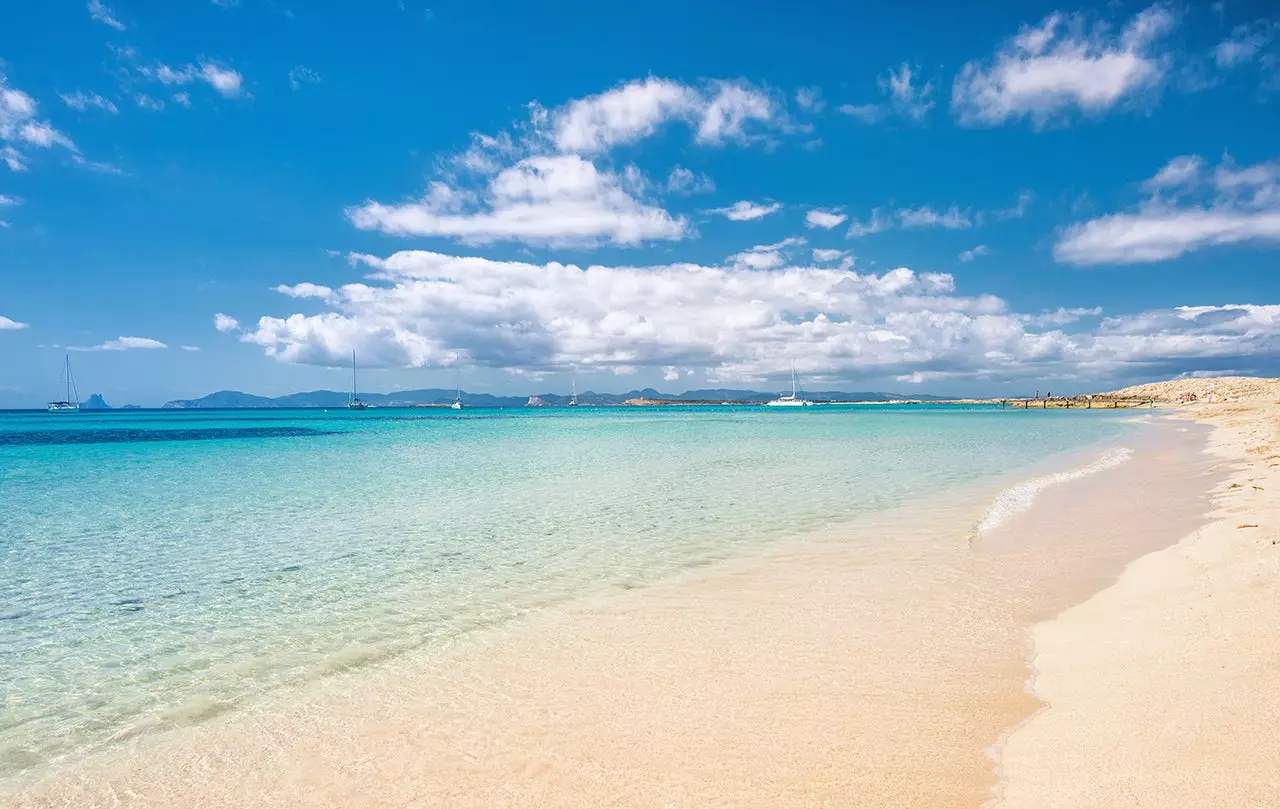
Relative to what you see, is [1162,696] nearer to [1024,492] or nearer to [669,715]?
[669,715]

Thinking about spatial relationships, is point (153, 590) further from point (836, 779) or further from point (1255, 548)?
point (1255, 548)

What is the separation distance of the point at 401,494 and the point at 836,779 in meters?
20.0

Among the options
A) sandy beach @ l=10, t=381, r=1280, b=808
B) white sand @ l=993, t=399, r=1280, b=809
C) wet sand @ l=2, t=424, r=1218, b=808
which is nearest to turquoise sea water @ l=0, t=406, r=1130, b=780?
wet sand @ l=2, t=424, r=1218, b=808

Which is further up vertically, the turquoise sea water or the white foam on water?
the turquoise sea water

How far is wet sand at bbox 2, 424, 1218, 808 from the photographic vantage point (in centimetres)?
508

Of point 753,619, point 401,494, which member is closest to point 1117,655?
point 753,619

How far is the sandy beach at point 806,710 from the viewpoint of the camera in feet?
16.1

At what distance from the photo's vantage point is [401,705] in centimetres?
659

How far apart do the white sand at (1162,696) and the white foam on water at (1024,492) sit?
5.42 meters

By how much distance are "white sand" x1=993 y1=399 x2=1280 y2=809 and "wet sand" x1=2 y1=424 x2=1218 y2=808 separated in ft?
1.15

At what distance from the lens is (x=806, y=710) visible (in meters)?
6.16

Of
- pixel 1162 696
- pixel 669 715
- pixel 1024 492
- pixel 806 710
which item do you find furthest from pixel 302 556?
pixel 1024 492

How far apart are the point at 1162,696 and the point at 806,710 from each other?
3.00m

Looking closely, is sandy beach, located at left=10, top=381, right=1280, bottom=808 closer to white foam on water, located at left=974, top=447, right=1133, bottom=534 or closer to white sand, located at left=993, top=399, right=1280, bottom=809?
white sand, located at left=993, top=399, right=1280, bottom=809
